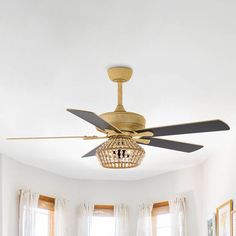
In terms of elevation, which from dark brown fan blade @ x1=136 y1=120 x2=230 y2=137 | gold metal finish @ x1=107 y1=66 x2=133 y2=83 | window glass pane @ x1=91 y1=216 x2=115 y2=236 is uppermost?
gold metal finish @ x1=107 y1=66 x2=133 y2=83

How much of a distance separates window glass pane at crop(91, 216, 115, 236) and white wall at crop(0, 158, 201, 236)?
8.9 inches

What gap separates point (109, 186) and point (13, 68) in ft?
13.1

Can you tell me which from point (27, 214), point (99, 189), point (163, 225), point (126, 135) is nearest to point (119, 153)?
point (126, 135)

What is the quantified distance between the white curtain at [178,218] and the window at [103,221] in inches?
41.0

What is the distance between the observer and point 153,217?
6.83m

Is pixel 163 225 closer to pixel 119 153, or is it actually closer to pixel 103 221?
pixel 103 221

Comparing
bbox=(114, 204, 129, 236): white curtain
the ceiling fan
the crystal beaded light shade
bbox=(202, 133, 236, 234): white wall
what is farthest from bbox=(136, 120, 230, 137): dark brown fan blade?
bbox=(114, 204, 129, 236): white curtain

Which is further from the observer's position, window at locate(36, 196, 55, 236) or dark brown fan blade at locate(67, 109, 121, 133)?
window at locate(36, 196, 55, 236)

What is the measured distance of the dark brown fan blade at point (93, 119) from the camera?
110 inches

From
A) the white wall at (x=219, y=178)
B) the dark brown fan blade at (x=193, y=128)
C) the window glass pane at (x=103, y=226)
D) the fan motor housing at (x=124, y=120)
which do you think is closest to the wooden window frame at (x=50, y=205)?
the window glass pane at (x=103, y=226)

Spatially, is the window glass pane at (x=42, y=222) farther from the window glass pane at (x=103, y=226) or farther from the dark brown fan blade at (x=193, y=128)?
the dark brown fan blade at (x=193, y=128)

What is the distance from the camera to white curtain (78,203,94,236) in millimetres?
6957

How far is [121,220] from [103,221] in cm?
27

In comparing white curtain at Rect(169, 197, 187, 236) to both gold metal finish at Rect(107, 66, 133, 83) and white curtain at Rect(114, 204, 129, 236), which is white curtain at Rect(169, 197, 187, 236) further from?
gold metal finish at Rect(107, 66, 133, 83)
